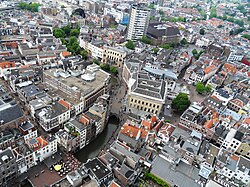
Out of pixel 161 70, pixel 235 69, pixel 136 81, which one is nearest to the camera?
pixel 136 81

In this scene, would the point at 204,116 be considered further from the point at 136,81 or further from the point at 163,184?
the point at 163,184

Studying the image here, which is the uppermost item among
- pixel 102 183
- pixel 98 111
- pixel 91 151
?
pixel 98 111

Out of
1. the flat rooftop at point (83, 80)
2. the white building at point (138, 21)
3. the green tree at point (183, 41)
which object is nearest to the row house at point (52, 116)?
the flat rooftop at point (83, 80)

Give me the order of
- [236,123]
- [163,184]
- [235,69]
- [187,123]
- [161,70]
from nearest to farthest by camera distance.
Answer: [163,184] → [187,123] → [236,123] → [161,70] → [235,69]

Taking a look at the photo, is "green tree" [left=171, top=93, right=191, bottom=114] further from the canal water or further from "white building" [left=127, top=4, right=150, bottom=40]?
"white building" [left=127, top=4, right=150, bottom=40]

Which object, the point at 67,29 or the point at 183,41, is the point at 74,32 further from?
the point at 183,41

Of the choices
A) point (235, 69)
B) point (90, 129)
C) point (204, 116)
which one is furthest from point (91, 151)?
point (235, 69)

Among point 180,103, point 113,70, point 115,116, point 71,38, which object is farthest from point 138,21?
point 115,116

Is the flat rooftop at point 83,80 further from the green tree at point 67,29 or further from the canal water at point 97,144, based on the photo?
the green tree at point 67,29
